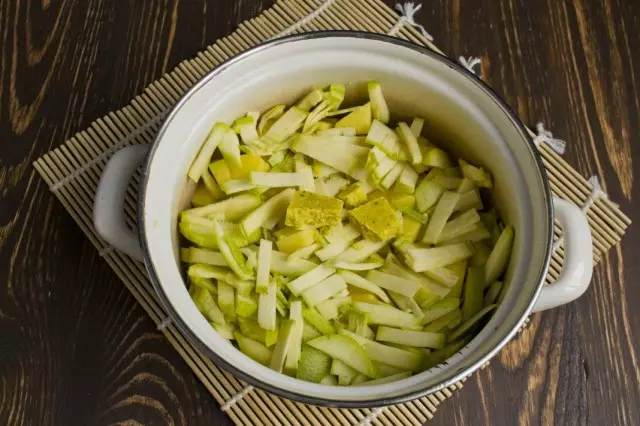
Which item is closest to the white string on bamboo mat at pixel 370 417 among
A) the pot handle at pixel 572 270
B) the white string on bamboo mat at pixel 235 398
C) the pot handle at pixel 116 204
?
the white string on bamboo mat at pixel 235 398

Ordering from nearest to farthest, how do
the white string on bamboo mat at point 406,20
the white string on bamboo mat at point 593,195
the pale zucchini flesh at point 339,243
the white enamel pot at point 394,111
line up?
the white enamel pot at point 394,111
the pale zucchini flesh at point 339,243
the white string on bamboo mat at point 593,195
the white string on bamboo mat at point 406,20

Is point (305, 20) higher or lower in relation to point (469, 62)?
higher

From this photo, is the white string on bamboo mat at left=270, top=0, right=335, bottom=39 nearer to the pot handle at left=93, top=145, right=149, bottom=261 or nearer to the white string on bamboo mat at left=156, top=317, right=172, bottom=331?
the pot handle at left=93, top=145, right=149, bottom=261

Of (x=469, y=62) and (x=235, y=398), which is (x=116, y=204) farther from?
(x=469, y=62)

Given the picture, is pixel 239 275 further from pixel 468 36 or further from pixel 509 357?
pixel 468 36

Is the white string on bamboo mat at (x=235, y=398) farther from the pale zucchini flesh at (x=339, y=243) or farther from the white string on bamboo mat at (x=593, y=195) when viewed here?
the white string on bamboo mat at (x=593, y=195)

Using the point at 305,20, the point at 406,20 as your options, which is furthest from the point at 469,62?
the point at 305,20

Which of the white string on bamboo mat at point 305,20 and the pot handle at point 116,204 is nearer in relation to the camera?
the pot handle at point 116,204
